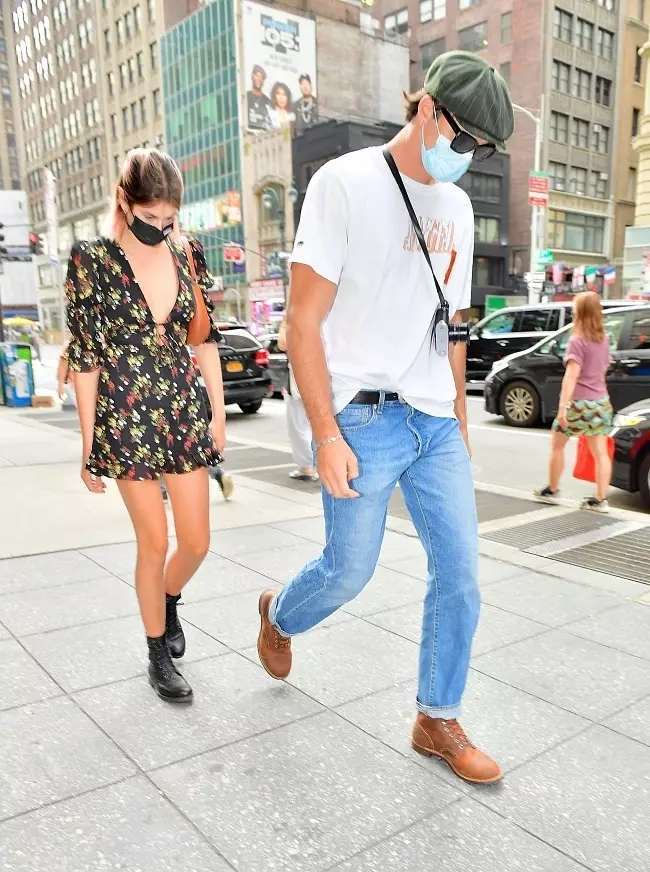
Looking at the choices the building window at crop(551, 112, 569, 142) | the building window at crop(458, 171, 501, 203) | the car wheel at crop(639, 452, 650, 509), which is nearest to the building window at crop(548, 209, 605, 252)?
the building window at crop(458, 171, 501, 203)

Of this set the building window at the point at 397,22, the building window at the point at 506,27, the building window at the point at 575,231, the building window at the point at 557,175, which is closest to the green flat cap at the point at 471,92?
the building window at the point at 575,231

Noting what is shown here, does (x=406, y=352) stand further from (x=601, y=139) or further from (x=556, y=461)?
(x=601, y=139)

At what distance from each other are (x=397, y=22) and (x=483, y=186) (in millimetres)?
22259

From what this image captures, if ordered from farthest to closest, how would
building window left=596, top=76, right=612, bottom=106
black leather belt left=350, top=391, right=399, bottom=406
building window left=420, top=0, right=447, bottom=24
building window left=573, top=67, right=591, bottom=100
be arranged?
building window left=420, top=0, right=447, bottom=24 → building window left=596, top=76, right=612, bottom=106 → building window left=573, top=67, right=591, bottom=100 → black leather belt left=350, top=391, right=399, bottom=406

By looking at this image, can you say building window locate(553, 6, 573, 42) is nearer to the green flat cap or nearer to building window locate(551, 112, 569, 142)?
building window locate(551, 112, 569, 142)

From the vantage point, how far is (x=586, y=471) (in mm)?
6199

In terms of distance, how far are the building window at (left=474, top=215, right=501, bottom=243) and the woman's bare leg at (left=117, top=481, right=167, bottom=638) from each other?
4633 cm

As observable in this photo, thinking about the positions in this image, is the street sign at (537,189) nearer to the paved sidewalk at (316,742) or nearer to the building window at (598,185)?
the paved sidewalk at (316,742)

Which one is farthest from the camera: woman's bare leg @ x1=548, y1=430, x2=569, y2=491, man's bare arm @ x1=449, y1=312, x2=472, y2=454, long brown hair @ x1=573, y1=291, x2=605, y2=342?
woman's bare leg @ x1=548, y1=430, x2=569, y2=491

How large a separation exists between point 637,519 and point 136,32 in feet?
238

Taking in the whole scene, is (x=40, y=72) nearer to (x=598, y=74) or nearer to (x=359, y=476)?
(x=598, y=74)

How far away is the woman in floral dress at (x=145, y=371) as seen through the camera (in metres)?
2.54

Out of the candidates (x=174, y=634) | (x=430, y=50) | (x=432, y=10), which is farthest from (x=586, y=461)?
(x=432, y=10)

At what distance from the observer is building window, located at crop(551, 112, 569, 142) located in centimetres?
4875
